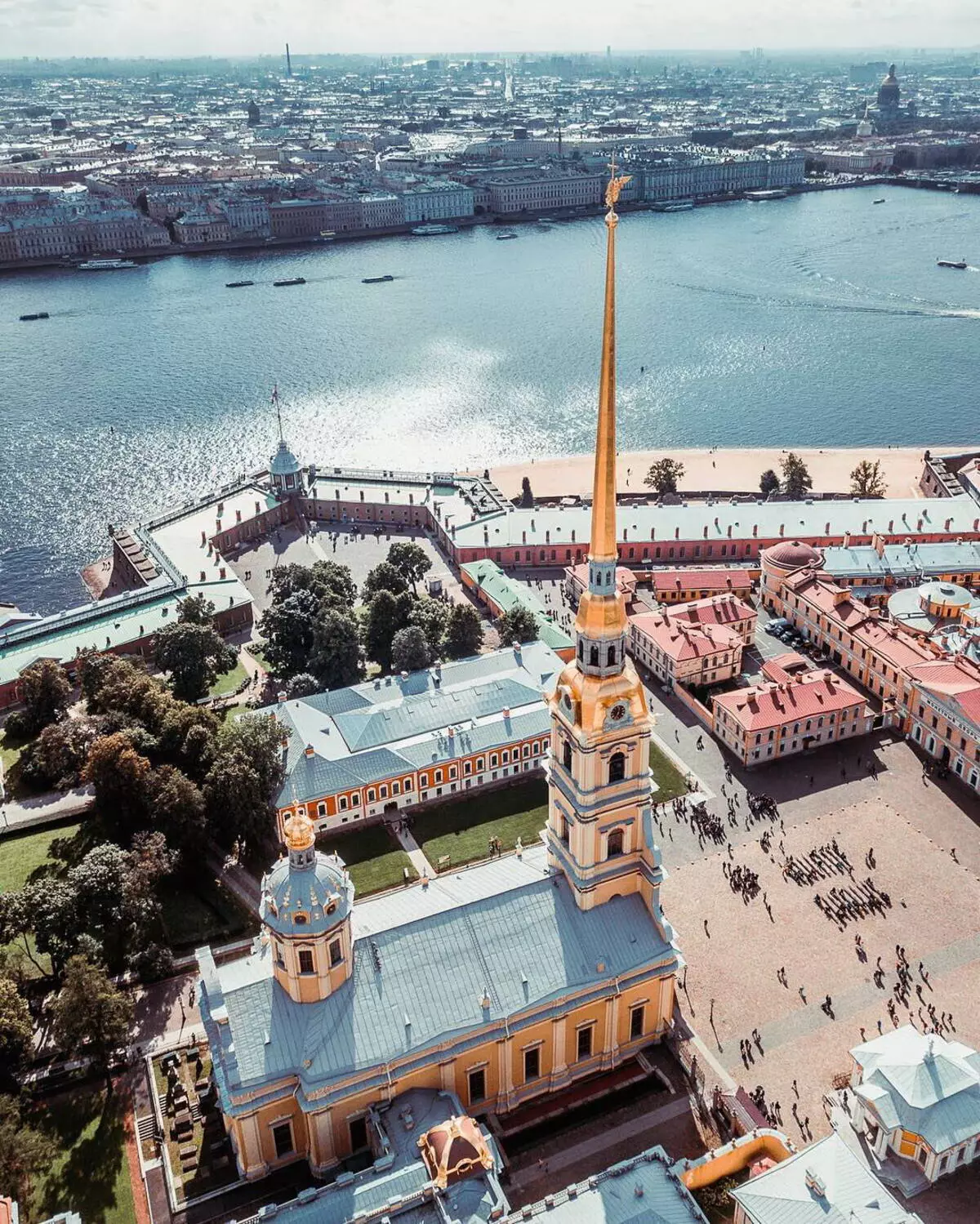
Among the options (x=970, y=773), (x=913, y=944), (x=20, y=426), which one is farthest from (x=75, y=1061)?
(x=20, y=426)

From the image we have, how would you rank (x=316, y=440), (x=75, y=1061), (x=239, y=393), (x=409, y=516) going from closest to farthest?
(x=75, y=1061), (x=409, y=516), (x=316, y=440), (x=239, y=393)

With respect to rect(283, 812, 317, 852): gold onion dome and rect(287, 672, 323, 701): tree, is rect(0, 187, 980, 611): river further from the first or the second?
rect(283, 812, 317, 852): gold onion dome

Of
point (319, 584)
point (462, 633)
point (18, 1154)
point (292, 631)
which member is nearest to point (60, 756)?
point (292, 631)

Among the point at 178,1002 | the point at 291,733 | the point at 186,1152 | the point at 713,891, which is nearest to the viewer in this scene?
the point at 186,1152

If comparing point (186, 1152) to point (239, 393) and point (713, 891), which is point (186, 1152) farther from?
point (239, 393)

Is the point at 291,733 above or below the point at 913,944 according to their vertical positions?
→ above

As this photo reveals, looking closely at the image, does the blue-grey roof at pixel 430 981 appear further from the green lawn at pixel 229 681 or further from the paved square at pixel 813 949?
the green lawn at pixel 229 681

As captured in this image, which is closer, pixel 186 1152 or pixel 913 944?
pixel 186 1152
